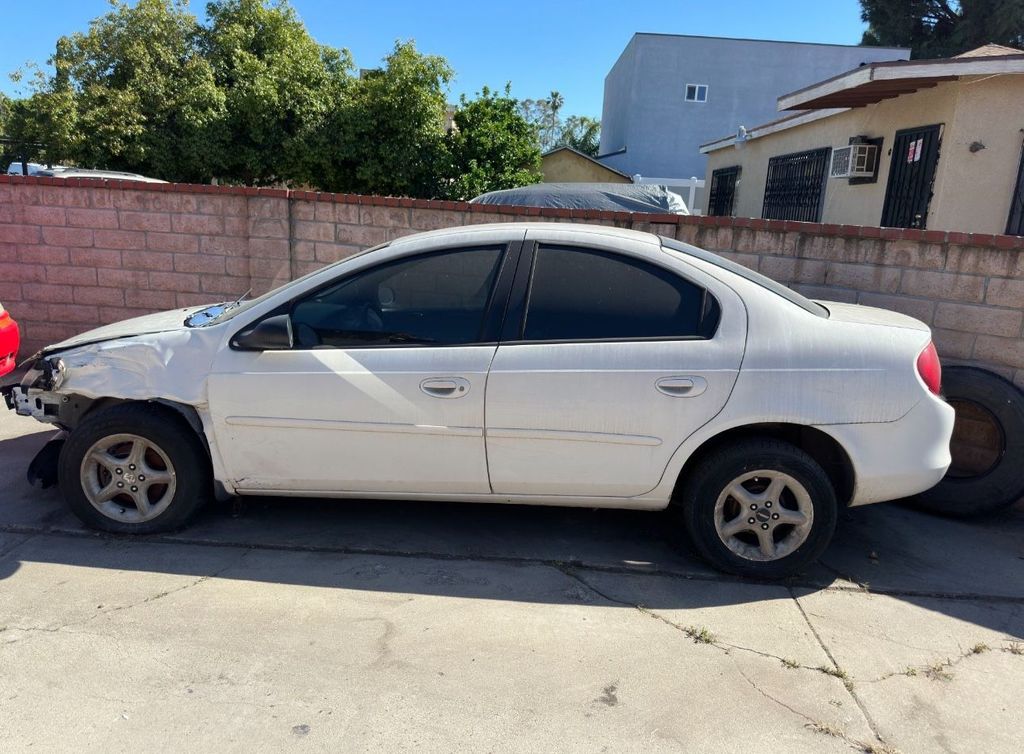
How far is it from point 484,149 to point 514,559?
14.9 meters

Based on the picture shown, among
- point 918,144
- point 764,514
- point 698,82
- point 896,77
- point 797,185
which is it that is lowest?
point 764,514

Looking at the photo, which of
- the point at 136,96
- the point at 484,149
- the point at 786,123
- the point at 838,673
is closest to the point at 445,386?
the point at 838,673

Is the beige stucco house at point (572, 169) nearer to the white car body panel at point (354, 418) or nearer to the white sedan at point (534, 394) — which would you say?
the white sedan at point (534, 394)

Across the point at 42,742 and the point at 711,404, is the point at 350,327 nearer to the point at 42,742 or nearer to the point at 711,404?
the point at 711,404

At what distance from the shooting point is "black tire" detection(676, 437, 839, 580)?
11.7 ft

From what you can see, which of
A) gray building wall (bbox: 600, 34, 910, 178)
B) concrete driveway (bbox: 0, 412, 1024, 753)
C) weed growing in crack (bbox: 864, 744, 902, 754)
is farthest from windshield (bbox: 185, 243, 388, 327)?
gray building wall (bbox: 600, 34, 910, 178)

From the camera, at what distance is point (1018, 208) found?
7969mm

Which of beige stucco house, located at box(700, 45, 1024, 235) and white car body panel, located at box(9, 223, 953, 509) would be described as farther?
beige stucco house, located at box(700, 45, 1024, 235)

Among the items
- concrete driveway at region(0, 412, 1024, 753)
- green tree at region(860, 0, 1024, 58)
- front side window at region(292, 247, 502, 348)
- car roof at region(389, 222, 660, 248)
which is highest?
green tree at region(860, 0, 1024, 58)

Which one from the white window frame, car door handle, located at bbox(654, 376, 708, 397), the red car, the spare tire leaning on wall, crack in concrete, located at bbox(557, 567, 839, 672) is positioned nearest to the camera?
crack in concrete, located at bbox(557, 567, 839, 672)

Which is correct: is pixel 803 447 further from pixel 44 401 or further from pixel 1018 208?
pixel 1018 208

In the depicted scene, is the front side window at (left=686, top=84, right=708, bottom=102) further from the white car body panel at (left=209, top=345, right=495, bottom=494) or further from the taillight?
the white car body panel at (left=209, top=345, right=495, bottom=494)

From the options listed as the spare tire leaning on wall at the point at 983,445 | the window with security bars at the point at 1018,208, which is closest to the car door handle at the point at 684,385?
the spare tire leaning on wall at the point at 983,445

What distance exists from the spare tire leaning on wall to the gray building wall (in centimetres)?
2615
